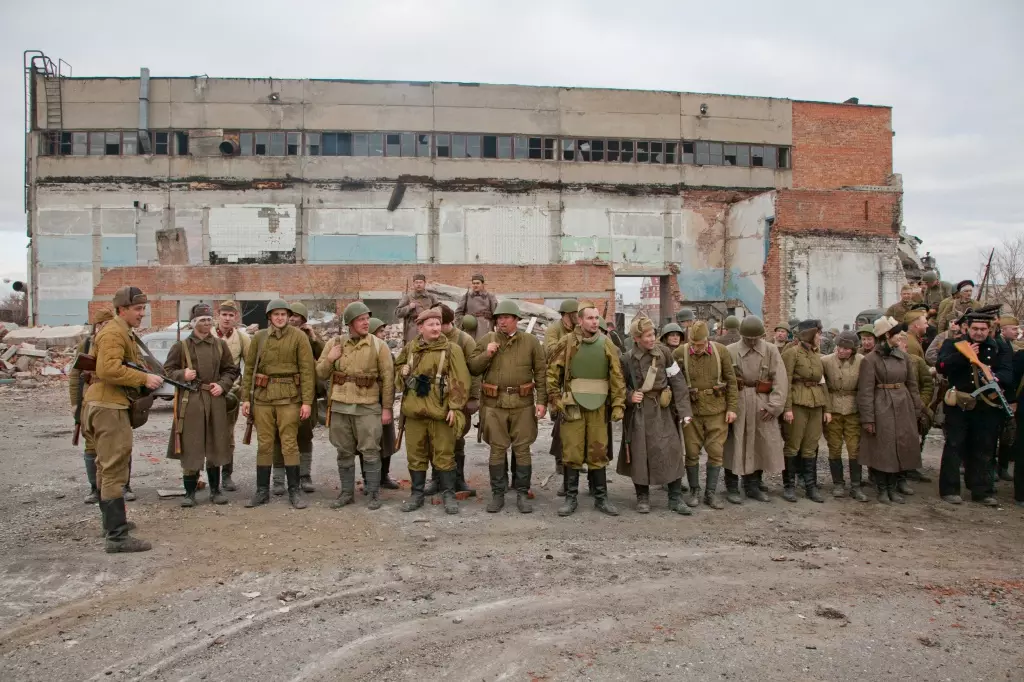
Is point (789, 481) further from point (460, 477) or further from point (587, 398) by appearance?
point (460, 477)

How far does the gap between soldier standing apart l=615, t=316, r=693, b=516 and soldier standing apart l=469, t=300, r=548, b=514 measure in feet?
2.97

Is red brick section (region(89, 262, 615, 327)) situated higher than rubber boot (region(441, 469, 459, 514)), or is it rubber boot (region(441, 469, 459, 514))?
red brick section (region(89, 262, 615, 327))

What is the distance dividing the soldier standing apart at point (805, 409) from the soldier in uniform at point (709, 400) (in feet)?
2.46

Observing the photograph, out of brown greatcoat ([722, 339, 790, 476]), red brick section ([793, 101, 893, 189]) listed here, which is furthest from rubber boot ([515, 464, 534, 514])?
red brick section ([793, 101, 893, 189])

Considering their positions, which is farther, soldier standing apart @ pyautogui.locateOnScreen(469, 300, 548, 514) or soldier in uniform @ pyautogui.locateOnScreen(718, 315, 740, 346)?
soldier in uniform @ pyautogui.locateOnScreen(718, 315, 740, 346)

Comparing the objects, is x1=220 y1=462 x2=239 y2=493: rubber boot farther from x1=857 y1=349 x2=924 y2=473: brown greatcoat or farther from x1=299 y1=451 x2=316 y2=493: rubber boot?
x1=857 y1=349 x2=924 y2=473: brown greatcoat

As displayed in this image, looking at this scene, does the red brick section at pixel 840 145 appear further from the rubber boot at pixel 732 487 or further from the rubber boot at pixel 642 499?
the rubber boot at pixel 642 499

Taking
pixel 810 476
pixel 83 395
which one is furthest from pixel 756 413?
pixel 83 395

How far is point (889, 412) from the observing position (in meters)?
7.47

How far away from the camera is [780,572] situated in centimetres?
521

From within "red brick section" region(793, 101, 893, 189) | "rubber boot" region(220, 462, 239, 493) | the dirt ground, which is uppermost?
"red brick section" region(793, 101, 893, 189)

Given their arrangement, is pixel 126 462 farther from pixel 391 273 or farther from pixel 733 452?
pixel 391 273

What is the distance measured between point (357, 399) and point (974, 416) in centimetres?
642

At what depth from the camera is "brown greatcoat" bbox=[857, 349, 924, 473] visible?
7332 mm
